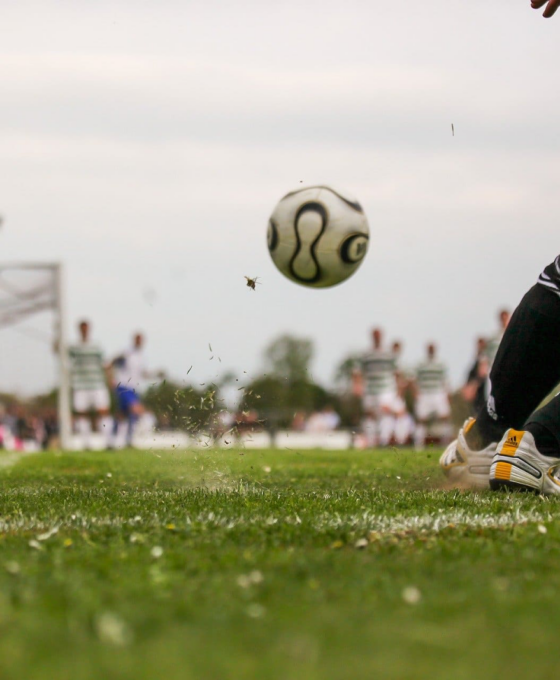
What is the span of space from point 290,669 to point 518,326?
11.8 ft

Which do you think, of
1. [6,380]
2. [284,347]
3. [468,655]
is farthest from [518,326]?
[284,347]

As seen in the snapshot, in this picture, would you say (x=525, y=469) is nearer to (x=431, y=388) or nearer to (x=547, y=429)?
(x=547, y=429)

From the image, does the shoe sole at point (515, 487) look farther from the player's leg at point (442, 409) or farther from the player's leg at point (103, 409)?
the player's leg at point (442, 409)

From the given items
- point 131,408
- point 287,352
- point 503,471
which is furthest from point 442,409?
point 287,352

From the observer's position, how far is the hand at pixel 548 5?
195 inches

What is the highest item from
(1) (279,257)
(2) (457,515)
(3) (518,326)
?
(1) (279,257)

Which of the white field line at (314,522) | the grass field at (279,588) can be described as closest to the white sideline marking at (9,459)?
the grass field at (279,588)

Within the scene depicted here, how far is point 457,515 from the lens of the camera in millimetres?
3857

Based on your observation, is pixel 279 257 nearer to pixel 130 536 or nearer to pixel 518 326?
pixel 518 326

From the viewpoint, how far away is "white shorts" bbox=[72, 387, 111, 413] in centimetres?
1727

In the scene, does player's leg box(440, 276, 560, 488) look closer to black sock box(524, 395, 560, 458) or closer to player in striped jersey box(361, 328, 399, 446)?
black sock box(524, 395, 560, 458)

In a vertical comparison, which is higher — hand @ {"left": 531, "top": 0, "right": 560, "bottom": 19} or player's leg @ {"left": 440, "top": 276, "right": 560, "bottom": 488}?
hand @ {"left": 531, "top": 0, "right": 560, "bottom": 19}

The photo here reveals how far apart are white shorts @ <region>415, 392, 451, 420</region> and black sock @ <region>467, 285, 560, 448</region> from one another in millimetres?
13182

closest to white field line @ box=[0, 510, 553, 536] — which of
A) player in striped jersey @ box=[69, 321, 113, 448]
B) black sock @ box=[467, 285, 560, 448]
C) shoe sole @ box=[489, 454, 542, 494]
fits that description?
shoe sole @ box=[489, 454, 542, 494]
